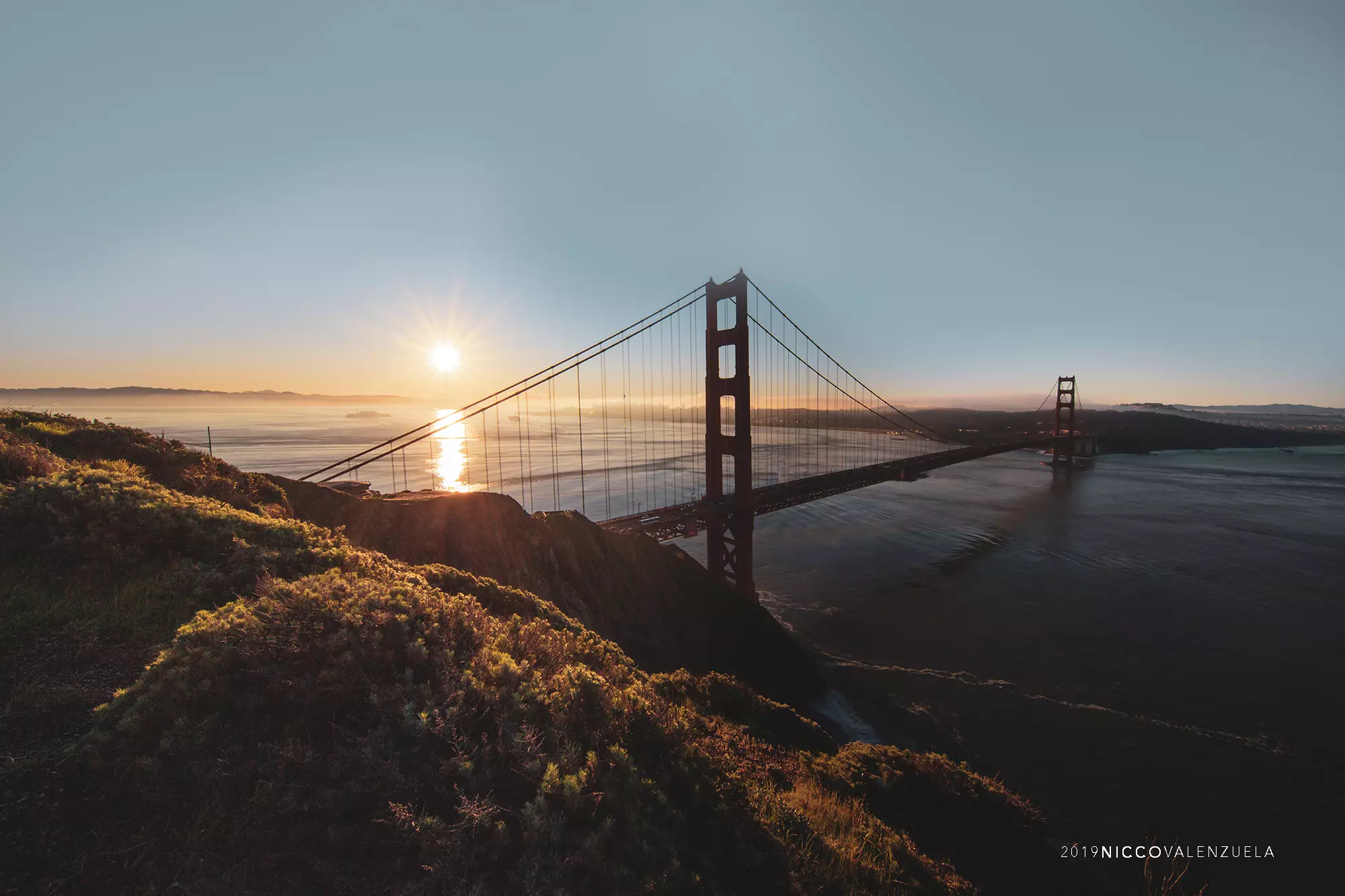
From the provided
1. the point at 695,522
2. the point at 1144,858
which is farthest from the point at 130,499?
the point at 1144,858

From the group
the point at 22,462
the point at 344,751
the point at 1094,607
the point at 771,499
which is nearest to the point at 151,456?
the point at 22,462

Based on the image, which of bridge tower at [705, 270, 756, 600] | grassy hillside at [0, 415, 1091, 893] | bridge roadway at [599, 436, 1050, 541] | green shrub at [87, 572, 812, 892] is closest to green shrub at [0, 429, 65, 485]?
grassy hillside at [0, 415, 1091, 893]

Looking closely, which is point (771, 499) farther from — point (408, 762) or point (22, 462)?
point (22, 462)

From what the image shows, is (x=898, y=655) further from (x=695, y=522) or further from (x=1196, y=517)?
(x=1196, y=517)

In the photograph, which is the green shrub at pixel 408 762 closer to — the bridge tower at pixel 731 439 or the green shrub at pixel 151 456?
the green shrub at pixel 151 456

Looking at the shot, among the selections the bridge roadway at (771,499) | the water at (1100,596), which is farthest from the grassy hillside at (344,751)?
the water at (1100,596)

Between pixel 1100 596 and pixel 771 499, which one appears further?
pixel 771 499
